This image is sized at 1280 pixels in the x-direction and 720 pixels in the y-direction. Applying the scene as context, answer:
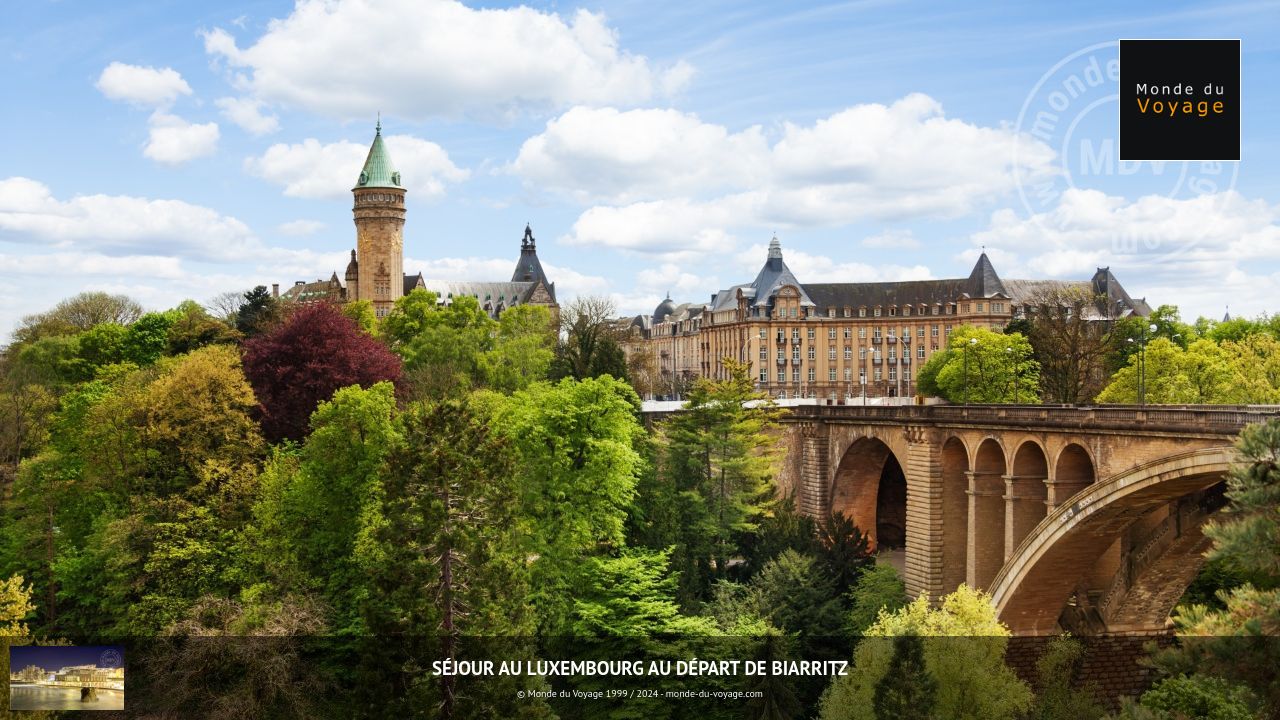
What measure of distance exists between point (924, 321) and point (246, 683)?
93.0 m

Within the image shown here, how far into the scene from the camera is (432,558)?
2797 cm

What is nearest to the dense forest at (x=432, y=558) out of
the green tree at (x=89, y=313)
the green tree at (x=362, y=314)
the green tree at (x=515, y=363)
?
the green tree at (x=515, y=363)

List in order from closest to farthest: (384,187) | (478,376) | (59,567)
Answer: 1. (59,567)
2. (478,376)
3. (384,187)

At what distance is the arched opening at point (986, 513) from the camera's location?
120 ft

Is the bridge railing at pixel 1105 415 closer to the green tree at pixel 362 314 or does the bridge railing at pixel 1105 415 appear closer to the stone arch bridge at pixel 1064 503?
the stone arch bridge at pixel 1064 503

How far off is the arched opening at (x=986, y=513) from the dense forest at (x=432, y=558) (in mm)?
1231

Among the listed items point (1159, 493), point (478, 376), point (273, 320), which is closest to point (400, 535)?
point (1159, 493)

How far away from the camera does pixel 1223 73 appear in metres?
25.5

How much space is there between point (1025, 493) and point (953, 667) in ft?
24.3

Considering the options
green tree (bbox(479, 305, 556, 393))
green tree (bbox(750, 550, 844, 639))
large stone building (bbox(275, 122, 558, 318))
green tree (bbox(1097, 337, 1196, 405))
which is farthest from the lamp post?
large stone building (bbox(275, 122, 558, 318))

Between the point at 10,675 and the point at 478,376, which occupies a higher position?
the point at 478,376

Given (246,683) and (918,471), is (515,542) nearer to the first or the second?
(246,683)

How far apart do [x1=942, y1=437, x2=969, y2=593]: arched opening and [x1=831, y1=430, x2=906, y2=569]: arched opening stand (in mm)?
9008

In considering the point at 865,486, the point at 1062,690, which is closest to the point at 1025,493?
the point at 1062,690
